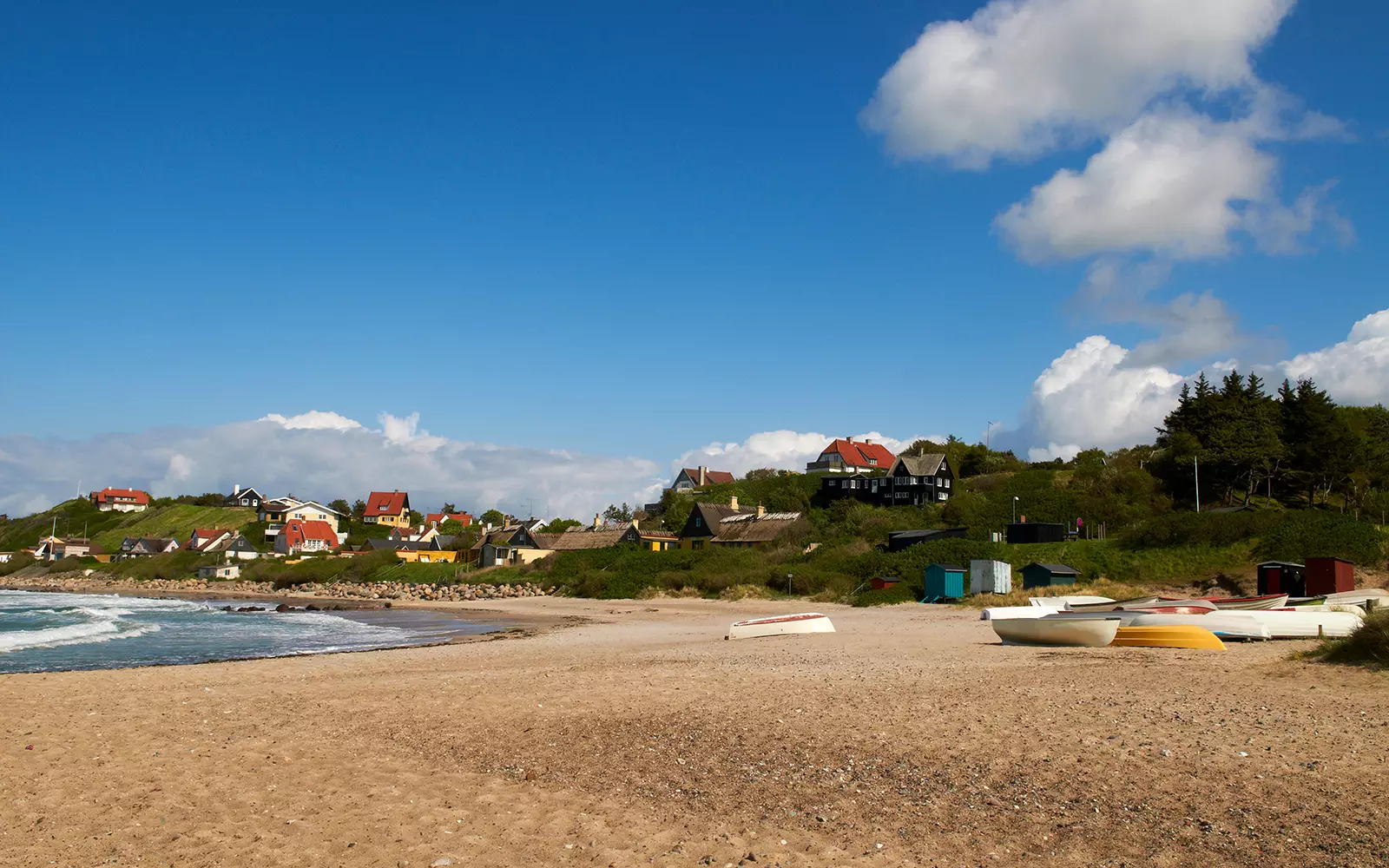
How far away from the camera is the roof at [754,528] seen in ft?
234

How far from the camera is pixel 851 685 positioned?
48.6 ft

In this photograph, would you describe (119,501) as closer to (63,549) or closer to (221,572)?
(63,549)

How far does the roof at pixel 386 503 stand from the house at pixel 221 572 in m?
46.2

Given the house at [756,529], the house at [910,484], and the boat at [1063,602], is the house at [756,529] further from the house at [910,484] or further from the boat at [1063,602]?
the boat at [1063,602]

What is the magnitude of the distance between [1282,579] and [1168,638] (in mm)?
22443

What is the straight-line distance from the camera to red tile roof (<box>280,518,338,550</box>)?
110938 millimetres

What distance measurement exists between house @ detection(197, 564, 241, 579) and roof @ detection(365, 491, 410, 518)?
4622 centimetres

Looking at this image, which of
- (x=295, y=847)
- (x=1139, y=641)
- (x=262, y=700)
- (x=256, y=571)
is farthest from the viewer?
(x=256, y=571)

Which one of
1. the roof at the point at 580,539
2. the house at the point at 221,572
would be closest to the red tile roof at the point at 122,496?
the house at the point at 221,572

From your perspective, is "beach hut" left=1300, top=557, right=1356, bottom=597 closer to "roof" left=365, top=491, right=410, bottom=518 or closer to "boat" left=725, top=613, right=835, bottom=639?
"boat" left=725, top=613, right=835, bottom=639

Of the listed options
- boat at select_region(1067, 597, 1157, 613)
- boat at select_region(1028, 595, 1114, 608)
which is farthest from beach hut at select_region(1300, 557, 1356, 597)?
boat at select_region(1067, 597, 1157, 613)

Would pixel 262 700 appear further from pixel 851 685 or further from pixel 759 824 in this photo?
pixel 759 824

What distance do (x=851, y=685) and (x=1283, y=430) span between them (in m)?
58.4

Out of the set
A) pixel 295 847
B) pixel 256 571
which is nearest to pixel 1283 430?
pixel 295 847
